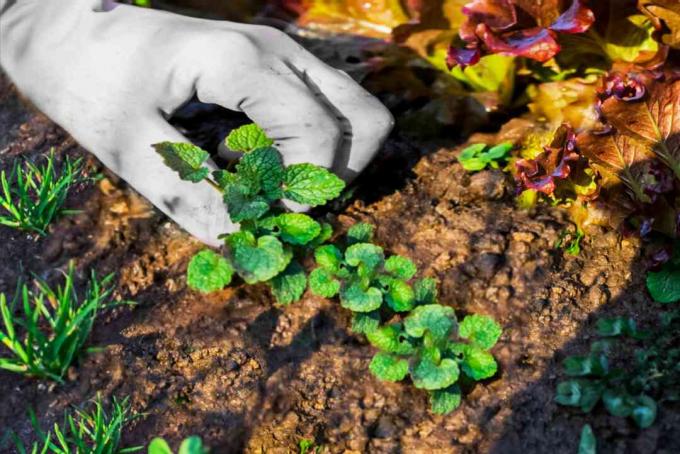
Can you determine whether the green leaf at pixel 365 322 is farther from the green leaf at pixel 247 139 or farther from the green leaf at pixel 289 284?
the green leaf at pixel 247 139

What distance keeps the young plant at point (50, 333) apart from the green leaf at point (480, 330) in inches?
30.6

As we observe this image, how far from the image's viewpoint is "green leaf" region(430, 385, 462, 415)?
164 centimetres

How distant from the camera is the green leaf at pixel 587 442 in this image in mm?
1517

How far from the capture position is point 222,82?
188 centimetres

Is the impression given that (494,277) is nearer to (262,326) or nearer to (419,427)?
(419,427)

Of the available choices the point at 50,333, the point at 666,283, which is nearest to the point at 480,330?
the point at 666,283

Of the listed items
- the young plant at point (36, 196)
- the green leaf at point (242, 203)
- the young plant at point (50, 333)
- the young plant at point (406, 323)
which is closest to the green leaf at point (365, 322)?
the young plant at point (406, 323)

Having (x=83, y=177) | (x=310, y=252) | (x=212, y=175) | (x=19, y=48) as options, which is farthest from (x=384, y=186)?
(x=19, y=48)

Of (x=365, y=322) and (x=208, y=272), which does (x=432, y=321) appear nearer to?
(x=365, y=322)

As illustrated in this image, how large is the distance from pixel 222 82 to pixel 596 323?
3.23 ft

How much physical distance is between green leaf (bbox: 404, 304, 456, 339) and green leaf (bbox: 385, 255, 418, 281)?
0.10m

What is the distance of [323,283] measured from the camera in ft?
5.95

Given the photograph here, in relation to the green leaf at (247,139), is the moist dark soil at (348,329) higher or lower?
lower

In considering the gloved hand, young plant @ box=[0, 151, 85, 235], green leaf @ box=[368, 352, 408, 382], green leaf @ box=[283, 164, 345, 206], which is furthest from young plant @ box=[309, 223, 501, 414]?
young plant @ box=[0, 151, 85, 235]
